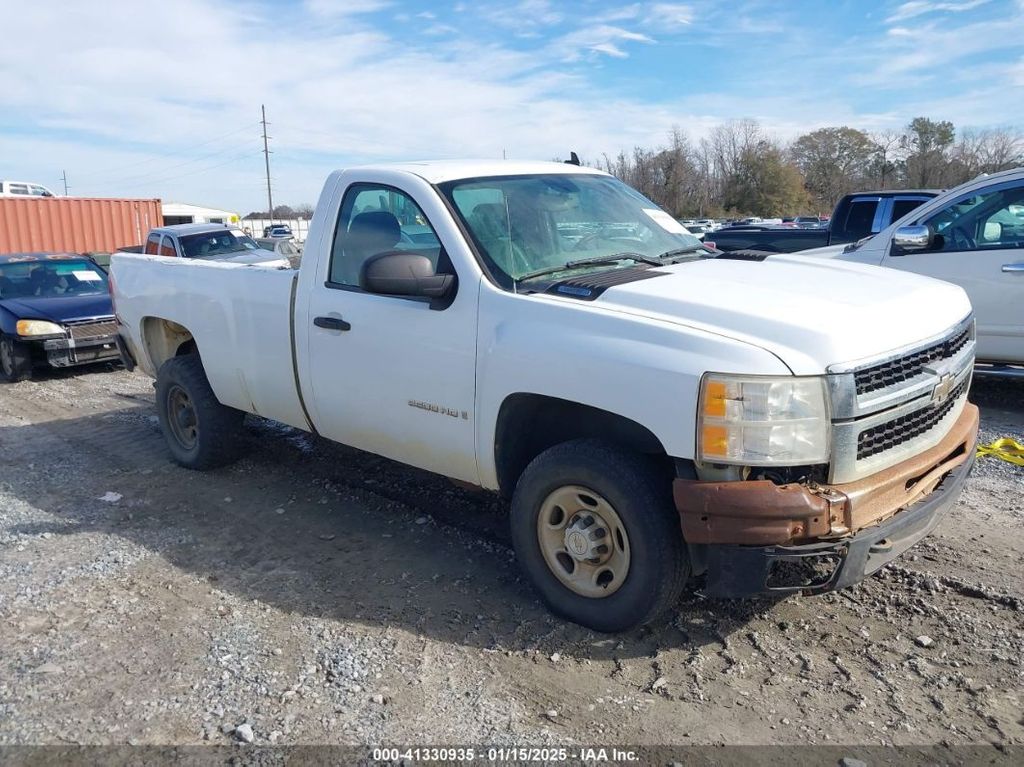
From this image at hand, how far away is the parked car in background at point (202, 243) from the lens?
1438 cm

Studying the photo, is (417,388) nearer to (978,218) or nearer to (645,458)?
(645,458)

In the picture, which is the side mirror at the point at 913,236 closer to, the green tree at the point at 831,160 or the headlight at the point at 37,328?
the headlight at the point at 37,328

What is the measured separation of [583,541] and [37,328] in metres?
9.41

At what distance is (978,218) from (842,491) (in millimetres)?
5032

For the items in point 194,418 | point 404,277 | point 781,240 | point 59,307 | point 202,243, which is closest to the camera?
point 404,277

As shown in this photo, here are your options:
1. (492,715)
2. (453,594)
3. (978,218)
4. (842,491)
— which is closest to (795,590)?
(842,491)

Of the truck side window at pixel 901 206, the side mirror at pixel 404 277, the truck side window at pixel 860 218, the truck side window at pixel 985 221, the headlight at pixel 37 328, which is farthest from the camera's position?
the truck side window at pixel 860 218

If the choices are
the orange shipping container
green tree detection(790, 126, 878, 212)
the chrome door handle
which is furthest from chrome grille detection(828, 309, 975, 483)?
green tree detection(790, 126, 878, 212)

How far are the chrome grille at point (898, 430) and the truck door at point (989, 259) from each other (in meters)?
3.59

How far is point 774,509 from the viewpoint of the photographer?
2.95m

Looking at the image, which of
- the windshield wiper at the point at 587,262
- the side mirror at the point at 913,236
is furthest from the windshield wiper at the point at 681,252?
the side mirror at the point at 913,236

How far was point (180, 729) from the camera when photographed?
10.1ft

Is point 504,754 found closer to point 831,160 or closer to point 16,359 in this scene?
point 16,359

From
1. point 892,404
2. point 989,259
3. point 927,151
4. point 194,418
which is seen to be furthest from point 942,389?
point 927,151
